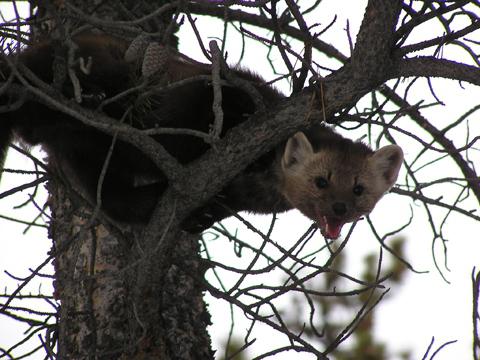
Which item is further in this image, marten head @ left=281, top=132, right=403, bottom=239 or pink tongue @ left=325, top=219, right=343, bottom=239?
marten head @ left=281, top=132, right=403, bottom=239

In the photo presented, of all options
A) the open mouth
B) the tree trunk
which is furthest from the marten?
the tree trunk

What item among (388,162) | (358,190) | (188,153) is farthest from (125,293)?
(388,162)

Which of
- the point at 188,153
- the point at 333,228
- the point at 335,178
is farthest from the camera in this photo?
the point at 335,178

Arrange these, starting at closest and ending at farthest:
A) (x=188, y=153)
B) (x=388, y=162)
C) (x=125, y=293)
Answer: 1. (x=125, y=293)
2. (x=188, y=153)
3. (x=388, y=162)

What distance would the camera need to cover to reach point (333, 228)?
Result: 4.75m

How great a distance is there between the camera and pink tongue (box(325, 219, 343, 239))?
4.71 m

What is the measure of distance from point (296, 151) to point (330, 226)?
0.55 metres

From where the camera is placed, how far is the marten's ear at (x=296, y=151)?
4.86m

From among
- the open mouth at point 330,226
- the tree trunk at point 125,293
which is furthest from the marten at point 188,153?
the tree trunk at point 125,293

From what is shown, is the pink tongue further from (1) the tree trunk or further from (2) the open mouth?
(1) the tree trunk

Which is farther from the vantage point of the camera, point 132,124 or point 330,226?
point 330,226

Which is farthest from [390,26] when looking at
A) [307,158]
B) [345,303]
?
[345,303]

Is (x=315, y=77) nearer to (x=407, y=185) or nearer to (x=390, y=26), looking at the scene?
(x=390, y=26)

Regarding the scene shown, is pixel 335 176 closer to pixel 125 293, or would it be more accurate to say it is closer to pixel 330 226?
pixel 330 226
